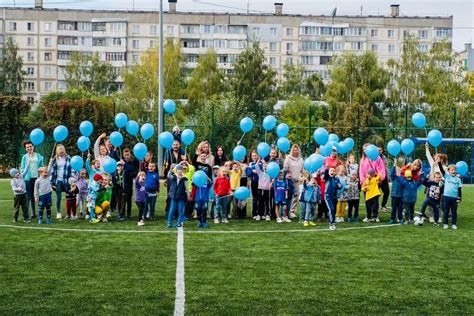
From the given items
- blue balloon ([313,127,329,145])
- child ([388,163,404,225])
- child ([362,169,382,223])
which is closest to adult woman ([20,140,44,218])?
blue balloon ([313,127,329,145])

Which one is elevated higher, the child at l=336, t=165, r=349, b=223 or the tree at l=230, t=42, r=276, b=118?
the tree at l=230, t=42, r=276, b=118

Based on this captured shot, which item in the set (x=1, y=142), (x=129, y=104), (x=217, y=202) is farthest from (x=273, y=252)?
(x=129, y=104)

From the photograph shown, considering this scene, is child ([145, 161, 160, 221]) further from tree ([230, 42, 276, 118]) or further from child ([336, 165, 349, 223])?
tree ([230, 42, 276, 118])

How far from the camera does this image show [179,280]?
9.33 m

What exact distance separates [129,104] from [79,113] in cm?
1881

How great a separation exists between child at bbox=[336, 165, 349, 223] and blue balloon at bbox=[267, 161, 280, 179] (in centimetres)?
153

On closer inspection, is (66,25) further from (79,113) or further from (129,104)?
(79,113)

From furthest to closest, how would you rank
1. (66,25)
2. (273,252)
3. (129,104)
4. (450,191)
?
(66,25) < (129,104) < (450,191) < (273,252)

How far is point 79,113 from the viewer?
116ft

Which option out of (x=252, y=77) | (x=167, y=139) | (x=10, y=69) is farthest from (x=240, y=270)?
(x=10, y=69)

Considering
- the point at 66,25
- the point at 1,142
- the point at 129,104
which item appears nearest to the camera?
the point at 1,142

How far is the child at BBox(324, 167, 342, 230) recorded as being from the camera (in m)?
14.9

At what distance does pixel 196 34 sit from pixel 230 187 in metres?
68.6

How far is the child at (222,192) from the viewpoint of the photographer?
15.7 m
